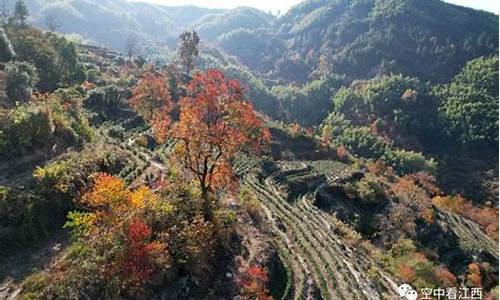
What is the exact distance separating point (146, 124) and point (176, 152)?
145ft

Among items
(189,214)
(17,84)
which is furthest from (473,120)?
(189,214)

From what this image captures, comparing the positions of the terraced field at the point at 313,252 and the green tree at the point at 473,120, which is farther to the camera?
the green tree at the point at 473,120

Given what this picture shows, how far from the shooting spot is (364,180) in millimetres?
80250

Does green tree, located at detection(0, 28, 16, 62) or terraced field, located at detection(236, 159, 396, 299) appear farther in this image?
green tree, located at detection(0, 28, 16, 62)

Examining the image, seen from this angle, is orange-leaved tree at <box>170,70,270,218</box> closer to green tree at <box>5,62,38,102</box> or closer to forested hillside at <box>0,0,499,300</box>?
forested hillside at <box>0,0,499,300</box>

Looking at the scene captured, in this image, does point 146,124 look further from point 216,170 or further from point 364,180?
point 216,170

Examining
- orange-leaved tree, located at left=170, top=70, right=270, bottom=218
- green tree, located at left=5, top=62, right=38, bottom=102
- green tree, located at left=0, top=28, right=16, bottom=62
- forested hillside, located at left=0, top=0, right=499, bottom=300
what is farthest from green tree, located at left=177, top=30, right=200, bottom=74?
orange-leaved tree, located at left=170, top=70, right=270, bottom=218

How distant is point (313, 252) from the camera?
47281 millimetres

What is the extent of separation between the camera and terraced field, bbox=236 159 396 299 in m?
40.8

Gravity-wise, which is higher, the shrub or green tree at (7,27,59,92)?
green tree at (7,27,59,92)

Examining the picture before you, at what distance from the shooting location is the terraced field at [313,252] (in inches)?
1608

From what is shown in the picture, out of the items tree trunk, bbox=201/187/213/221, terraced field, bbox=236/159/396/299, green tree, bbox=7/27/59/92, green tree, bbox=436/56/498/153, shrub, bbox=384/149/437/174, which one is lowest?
shrub, bbox=384/149/437/174

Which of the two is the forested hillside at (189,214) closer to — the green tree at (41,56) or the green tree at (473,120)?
the green tree at (41,56)

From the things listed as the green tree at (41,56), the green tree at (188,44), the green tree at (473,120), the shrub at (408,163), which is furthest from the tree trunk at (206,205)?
the green tree at (473,120)
